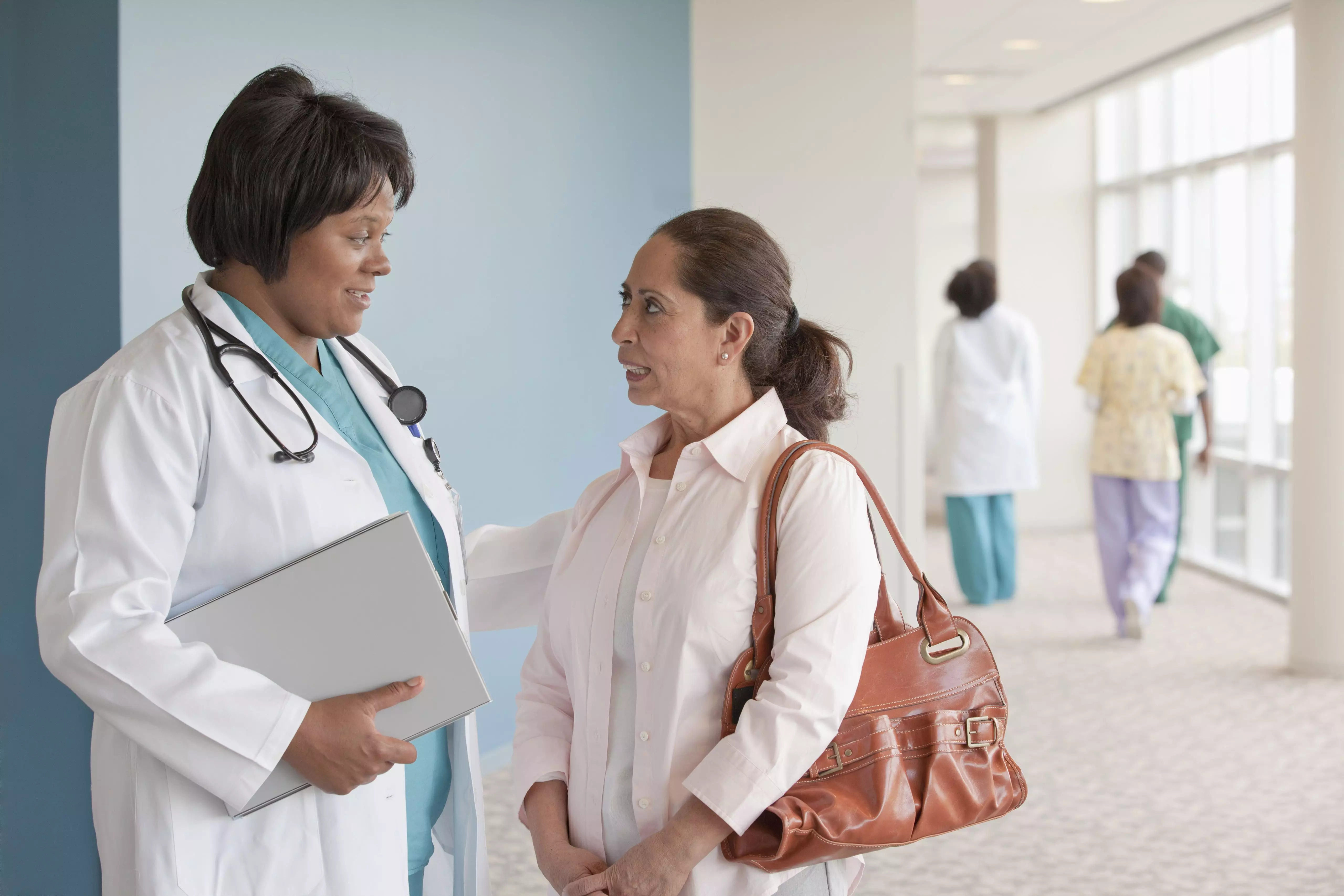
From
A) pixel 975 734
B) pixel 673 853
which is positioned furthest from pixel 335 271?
pixel 975 734

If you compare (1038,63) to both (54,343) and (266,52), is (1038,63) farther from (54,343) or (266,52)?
(54,343)

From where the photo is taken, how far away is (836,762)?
1.45 meters

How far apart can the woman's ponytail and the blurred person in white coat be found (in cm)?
508

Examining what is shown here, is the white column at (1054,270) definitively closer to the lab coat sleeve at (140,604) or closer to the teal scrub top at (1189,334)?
the teal scrub top at (1189,334)

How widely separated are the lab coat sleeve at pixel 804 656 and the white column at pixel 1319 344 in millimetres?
4293

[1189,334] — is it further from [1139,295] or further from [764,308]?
[764,308]

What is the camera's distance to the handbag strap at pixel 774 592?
1.48 metres

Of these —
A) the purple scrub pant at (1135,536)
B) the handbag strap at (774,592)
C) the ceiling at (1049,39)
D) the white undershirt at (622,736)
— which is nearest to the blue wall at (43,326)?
the white undershirt at (622,736)

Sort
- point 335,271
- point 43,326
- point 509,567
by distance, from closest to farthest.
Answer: point 335,271
point 509,567
point 43,326

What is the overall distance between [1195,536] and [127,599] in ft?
25.7

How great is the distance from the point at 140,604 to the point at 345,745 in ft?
0.93

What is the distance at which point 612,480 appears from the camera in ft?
5.75

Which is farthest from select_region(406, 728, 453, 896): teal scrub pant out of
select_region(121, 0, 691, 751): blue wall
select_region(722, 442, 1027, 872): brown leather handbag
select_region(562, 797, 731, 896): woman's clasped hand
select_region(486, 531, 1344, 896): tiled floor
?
select_region(486, 531, 1344, 896): tiled floor

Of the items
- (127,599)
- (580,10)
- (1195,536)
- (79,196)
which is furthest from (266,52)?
(1195,536)
